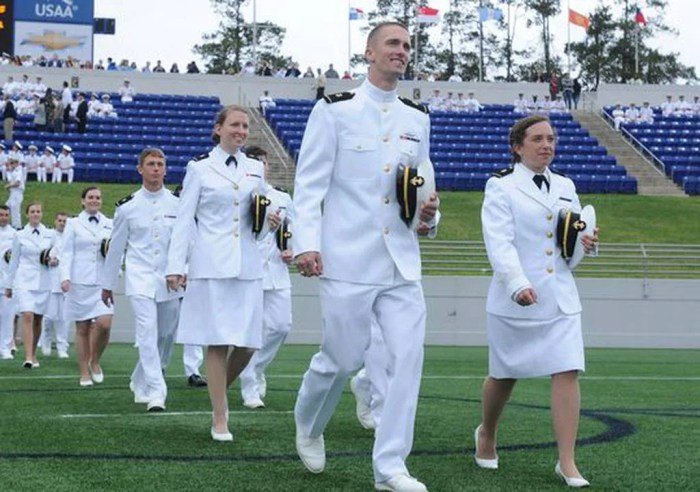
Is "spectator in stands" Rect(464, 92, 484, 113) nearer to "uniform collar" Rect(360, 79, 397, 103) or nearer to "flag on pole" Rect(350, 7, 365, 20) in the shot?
"flag on pole" Rect(350, 7, 365, 20)

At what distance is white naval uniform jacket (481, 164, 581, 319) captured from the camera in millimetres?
7367

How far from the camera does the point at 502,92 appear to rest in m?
53.4

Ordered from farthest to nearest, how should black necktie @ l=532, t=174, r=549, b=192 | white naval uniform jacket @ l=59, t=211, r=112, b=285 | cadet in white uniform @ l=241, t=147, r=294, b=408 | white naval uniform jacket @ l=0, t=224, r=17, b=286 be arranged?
white naval uniform jacket @ l=0, t=224, r=17, b=286
white naval uniform jacket @ l=59, t=211, r=112, b=285
cadet in white uniform @ l=241, t=147, r=294, b=408
black necktie @ l=532, t=174, r=549, b=192

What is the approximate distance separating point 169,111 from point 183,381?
109 feet

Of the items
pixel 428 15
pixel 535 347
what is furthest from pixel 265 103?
pixel 535 347

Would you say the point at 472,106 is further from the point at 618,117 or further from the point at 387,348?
the point at 387,348

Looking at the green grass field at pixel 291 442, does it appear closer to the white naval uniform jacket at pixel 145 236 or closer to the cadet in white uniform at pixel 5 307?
the white naval uniform jacket at pixel 145 236

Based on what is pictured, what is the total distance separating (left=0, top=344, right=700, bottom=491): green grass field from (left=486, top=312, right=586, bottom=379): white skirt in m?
0.57

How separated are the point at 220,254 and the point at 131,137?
3532 centimetres

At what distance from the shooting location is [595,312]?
27.5 m

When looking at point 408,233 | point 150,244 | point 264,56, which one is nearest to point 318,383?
point 408,233

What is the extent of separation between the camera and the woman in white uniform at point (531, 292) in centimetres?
721

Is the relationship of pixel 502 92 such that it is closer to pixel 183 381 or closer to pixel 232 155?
pixel 183 381

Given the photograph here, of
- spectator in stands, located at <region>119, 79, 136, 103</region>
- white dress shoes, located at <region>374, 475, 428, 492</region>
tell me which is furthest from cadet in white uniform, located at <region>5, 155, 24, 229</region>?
white dress shoes, located at <region>374, 475, 428, 492</region>
